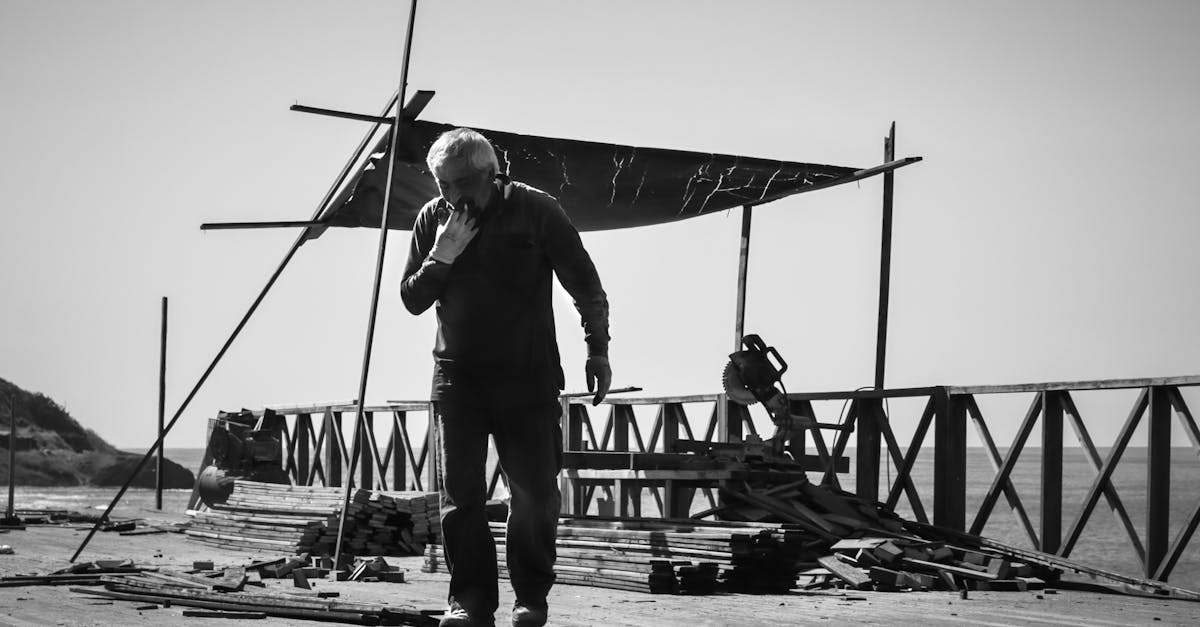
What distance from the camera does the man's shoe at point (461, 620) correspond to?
5.10m

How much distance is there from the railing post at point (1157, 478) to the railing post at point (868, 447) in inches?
133

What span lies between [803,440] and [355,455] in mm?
6661

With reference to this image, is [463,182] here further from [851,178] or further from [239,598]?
[851,178]

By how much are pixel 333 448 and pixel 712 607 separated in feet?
46.3

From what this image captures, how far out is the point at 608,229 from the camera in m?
14.3

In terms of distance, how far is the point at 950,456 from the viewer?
12.6 m

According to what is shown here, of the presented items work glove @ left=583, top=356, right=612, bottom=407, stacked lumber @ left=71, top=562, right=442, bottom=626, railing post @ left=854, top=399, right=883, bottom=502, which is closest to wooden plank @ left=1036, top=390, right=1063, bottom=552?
railing post @ left=854, top=399, right=883, bottom=502

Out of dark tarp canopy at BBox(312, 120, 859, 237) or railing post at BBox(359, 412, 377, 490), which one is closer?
dark tarp canopy at BBox(312, 120, 859, 237)

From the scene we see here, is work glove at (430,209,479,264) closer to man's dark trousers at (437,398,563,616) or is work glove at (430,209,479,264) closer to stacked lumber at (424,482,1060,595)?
man's dark trousers at (437,398,563,616)

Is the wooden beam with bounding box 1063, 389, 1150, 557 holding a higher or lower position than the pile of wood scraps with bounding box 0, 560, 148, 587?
higher

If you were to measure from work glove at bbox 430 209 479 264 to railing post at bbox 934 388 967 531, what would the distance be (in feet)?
26.8

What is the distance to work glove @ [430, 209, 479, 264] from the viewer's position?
5.17 m

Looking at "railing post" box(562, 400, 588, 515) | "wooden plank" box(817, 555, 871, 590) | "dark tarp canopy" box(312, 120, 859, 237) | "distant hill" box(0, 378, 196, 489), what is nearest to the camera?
→ "wooden plank" box(817, 555, 871, 590)

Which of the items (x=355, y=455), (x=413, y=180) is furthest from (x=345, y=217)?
(x=355, y=455)
